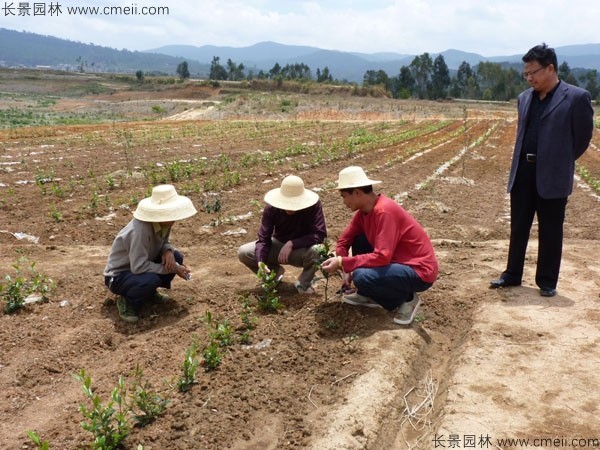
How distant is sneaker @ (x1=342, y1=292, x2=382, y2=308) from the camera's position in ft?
13.9

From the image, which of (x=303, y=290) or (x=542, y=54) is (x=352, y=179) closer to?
(x=303, y=290)

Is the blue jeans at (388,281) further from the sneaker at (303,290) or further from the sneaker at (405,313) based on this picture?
the sneaker at (303,290)

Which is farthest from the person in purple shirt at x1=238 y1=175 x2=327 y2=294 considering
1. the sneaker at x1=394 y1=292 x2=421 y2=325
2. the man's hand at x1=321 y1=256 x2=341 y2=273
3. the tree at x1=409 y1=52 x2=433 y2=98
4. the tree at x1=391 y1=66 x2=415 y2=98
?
the tree at x1=409 y1=52 x2=433 y2=98

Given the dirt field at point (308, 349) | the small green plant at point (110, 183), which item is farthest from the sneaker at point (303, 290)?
the small green plant at point (110, 183)

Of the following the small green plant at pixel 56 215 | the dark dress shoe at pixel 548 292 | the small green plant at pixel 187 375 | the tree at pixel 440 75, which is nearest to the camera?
the small green plant at pixel 187 375

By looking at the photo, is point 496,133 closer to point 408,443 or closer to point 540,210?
point 540,210

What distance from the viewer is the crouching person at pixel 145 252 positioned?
401 cm

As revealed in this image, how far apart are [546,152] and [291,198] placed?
2129 millimetres

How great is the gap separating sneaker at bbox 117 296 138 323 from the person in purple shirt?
1108 millimetres

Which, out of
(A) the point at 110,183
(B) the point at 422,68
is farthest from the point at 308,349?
(B) the point at 422,68

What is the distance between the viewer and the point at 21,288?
15.2 ft

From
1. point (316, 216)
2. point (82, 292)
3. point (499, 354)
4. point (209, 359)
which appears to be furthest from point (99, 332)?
point (499, 354)

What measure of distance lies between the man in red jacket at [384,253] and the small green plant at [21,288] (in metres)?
2.59

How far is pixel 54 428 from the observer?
2.86m
